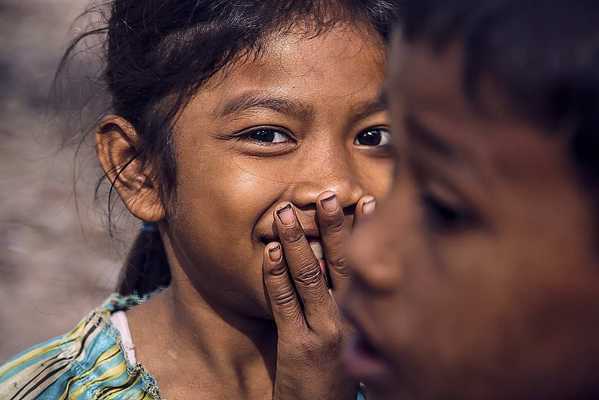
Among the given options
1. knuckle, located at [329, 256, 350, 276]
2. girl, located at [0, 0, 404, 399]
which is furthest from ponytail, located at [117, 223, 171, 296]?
knuckle, located at [329, 256, 350, 276]

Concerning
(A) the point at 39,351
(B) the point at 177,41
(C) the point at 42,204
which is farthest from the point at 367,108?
(C) the point at 42,204

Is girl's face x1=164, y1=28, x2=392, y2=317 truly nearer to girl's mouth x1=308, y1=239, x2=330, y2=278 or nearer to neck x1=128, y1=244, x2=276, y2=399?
girl's mouth x1=308, y1=239, x2=330, y2=278

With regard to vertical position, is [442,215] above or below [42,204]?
above

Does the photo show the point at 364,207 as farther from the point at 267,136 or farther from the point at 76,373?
the point at 76,373

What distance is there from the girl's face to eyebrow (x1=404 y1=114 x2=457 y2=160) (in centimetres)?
94

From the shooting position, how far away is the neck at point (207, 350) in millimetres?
2596

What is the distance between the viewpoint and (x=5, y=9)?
7.49m

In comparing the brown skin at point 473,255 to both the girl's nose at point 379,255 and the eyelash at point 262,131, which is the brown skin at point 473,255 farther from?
the eyelash at point 262,131

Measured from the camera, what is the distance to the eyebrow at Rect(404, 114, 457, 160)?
127 centimetres

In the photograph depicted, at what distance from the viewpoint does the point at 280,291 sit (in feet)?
7.52

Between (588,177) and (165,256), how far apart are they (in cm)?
197

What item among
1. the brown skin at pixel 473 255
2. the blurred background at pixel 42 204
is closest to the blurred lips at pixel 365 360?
the brown skin at pixel 473 255

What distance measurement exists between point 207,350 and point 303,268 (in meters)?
0.52

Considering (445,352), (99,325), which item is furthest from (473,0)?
(99,325)
